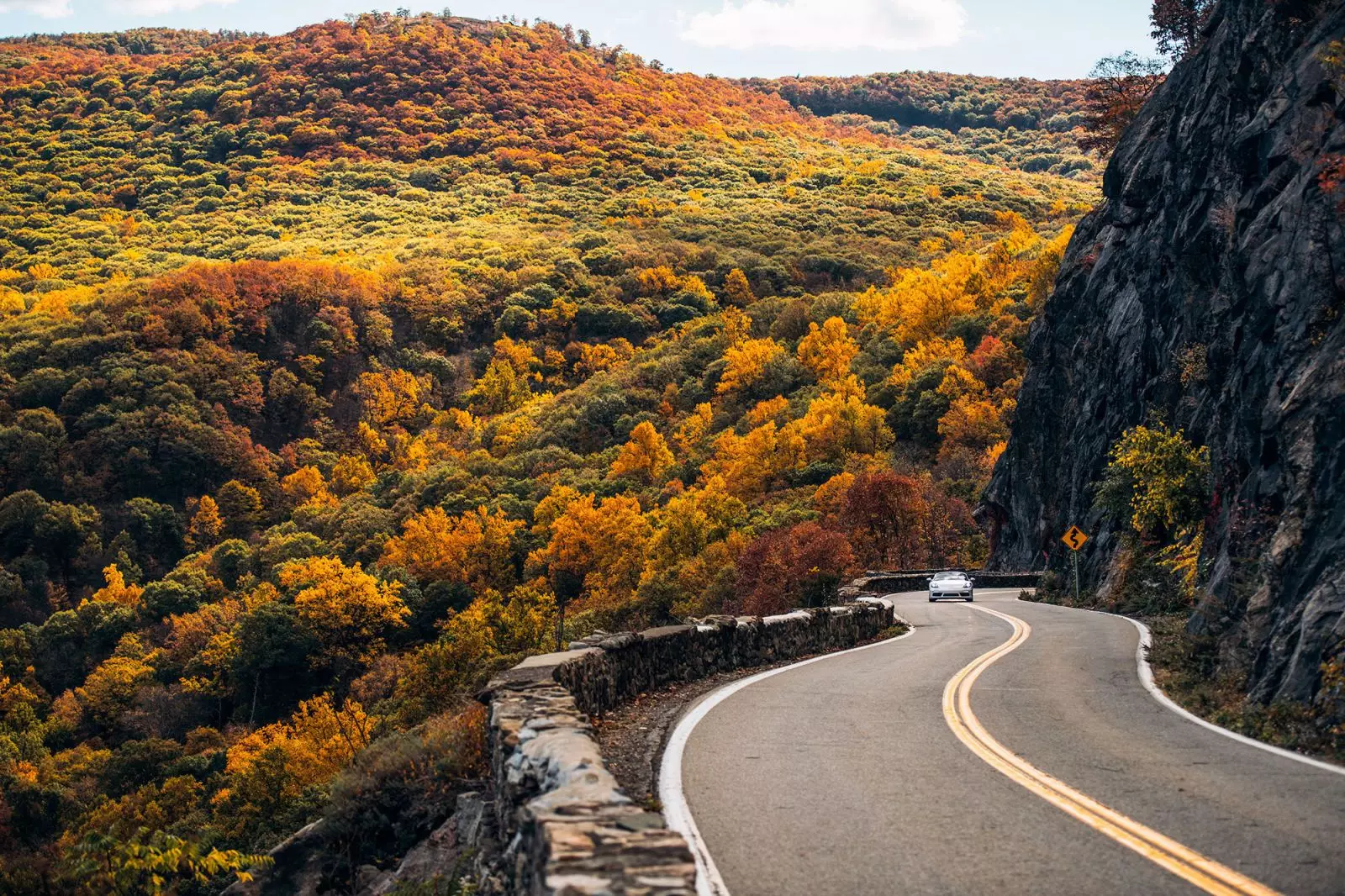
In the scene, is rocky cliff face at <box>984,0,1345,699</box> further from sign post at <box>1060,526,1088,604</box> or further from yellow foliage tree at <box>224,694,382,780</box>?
yellow foliage tree at <box>224,694,382,780</box>

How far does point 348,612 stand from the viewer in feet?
208

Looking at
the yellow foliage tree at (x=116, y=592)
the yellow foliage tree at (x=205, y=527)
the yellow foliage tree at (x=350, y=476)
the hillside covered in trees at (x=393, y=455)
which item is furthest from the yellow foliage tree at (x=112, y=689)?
the yellow foliage tree at (x=350, y=476)

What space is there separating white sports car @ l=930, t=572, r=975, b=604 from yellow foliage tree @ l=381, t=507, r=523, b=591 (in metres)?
42.9

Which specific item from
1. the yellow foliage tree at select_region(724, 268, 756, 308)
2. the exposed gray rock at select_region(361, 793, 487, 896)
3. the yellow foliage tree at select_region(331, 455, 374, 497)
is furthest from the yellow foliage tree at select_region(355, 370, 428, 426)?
the exposed gray rock at select_region(361, 793, 487, 896)

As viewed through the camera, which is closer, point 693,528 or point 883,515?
point 883,515

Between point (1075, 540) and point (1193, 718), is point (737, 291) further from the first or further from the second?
point (1193, 718)

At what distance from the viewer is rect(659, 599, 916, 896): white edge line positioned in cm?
555

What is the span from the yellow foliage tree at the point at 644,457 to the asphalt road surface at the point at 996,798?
77.1m

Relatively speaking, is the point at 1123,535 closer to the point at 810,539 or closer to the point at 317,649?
the point at 810,539

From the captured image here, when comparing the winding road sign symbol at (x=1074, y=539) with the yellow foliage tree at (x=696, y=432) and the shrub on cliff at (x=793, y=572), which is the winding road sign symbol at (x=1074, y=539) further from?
the yellow foliage tree at (x=696, y=432)

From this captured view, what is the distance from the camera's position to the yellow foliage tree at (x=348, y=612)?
62844 millimetres

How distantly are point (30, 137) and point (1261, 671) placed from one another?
230m

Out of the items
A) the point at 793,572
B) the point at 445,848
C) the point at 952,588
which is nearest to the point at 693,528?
the point at 952,588

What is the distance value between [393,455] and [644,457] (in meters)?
36.6
